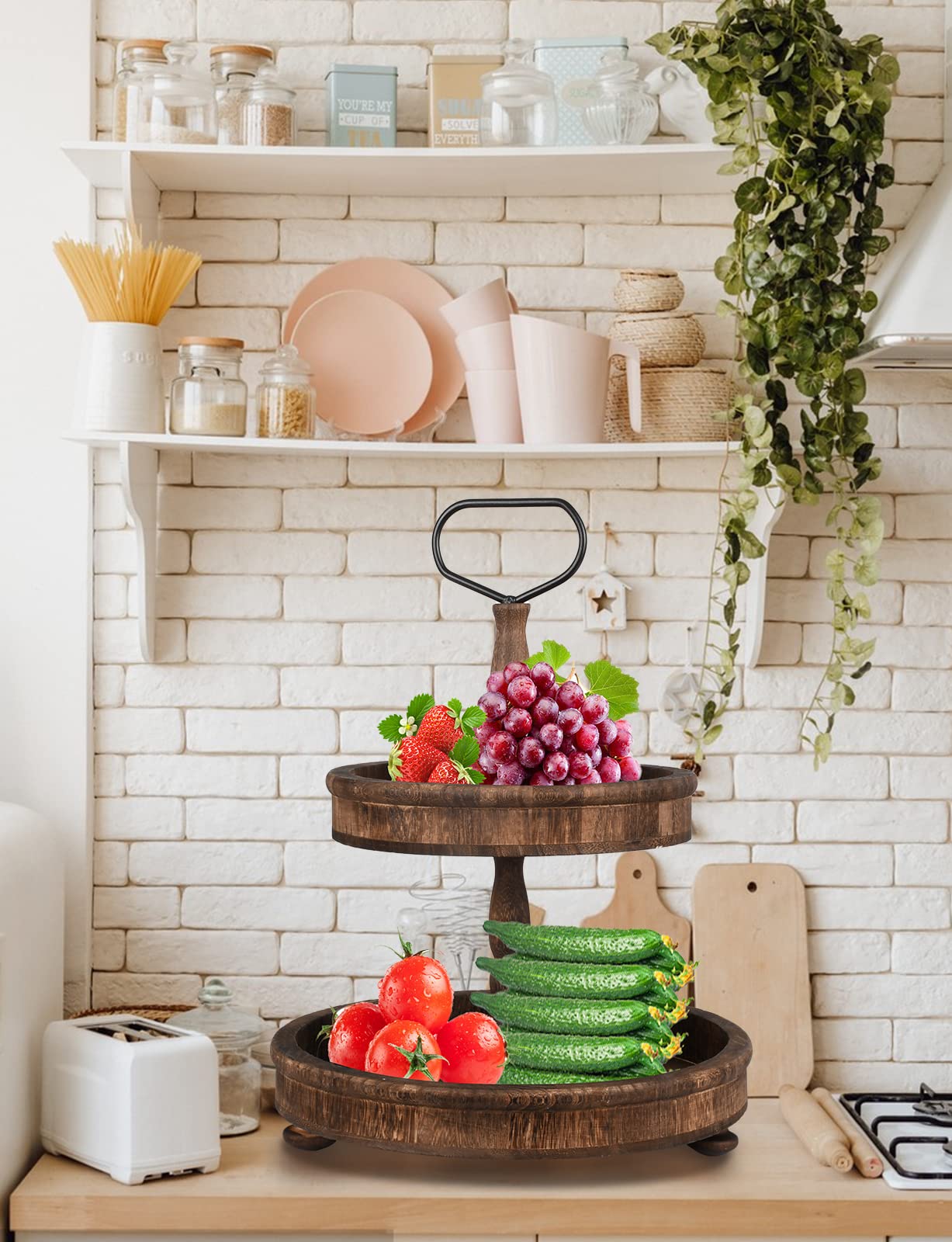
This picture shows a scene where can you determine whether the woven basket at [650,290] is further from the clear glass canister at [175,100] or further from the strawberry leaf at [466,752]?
the strawberry leaf at [466,752]

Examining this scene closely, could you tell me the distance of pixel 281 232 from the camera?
204 cm

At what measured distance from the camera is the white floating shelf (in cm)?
183

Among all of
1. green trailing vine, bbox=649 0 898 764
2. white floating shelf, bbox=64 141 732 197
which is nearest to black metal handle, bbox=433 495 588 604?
green trailing vine, bbox=649 0 898 764

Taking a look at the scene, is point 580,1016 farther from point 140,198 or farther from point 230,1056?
point 140,198

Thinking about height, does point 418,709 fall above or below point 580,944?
above

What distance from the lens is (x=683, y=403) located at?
1.91m

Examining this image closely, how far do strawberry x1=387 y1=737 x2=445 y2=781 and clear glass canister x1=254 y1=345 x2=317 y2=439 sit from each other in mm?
564

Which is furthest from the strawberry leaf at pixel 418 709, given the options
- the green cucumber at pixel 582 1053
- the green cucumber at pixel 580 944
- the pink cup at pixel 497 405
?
the pink cup at pixel 497 405

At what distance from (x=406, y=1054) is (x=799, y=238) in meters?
1.11

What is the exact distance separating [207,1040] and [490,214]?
1.22 metres

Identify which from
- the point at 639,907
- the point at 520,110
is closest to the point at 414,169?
the point at 520,110

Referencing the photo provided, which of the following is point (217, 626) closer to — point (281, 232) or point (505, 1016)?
point (281, 232)

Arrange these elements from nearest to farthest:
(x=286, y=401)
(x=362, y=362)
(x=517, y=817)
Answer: (x=517, y=817) → (x=286, y=401) → (x=362, y=362)

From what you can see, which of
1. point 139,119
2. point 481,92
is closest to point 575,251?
point 481,92
